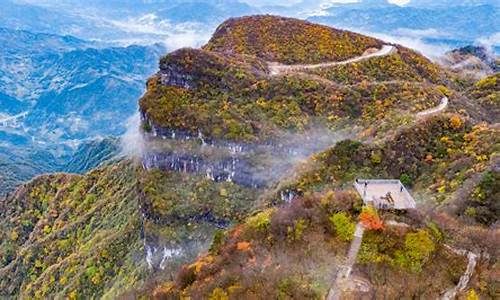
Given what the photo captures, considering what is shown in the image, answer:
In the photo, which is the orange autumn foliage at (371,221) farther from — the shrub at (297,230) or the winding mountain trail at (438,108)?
the winding mountain trail at (438,108)

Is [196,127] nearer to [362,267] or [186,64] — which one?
[186,64]

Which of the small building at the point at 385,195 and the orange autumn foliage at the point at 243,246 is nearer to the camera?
the orange autumn foliage at the point at 243,246

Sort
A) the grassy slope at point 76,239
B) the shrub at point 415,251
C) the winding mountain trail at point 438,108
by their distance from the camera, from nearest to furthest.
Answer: the shrub at point 415,251
the winding mountain trail at point 438,108
the grassy slope at point 76,239

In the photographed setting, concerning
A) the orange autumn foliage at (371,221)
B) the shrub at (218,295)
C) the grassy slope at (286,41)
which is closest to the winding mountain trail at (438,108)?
the grassy slope at (286,41)

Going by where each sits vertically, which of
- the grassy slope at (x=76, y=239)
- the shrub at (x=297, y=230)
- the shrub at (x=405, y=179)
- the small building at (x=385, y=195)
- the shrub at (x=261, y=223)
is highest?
the small building at (x=385, y=195)

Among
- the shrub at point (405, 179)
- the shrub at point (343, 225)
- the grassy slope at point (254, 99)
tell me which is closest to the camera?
the shrub at point (343, 225)

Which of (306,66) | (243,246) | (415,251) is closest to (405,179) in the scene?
(415,251)

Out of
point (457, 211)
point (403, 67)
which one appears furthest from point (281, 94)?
Answer: point (457, 211)

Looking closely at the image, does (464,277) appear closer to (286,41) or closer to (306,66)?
(306,66)
